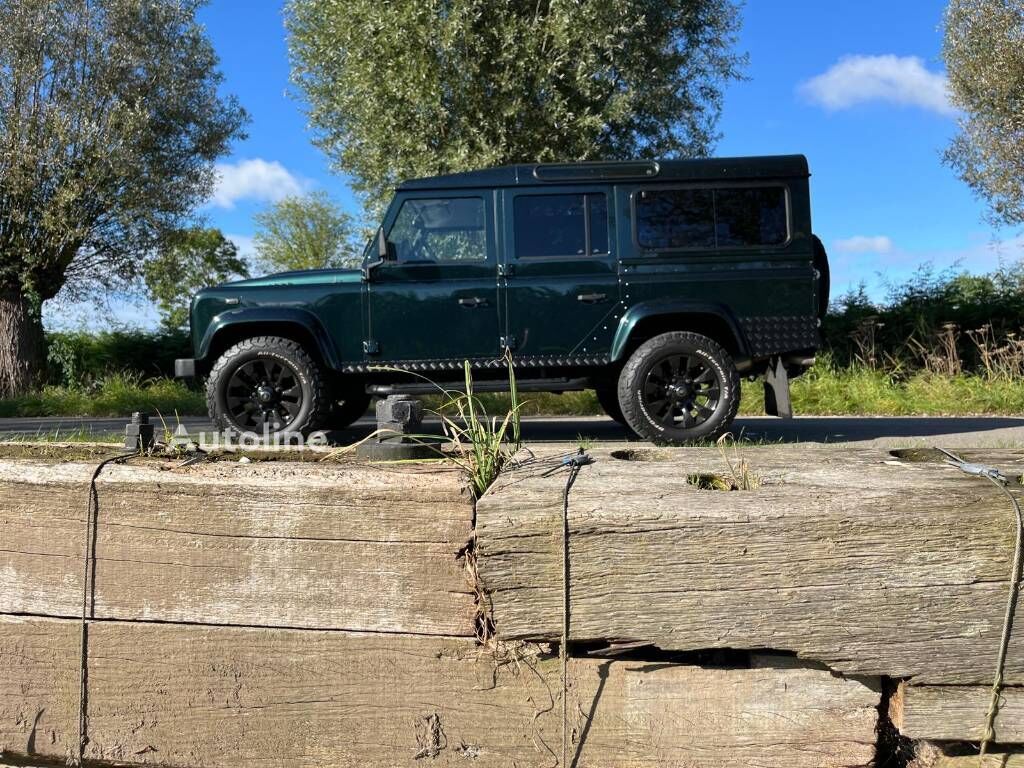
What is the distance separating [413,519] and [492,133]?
11409 mm

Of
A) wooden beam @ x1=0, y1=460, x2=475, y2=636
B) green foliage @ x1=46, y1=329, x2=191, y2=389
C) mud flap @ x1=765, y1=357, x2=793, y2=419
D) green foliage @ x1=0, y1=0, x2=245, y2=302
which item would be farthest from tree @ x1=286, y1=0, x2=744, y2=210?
wooden beam @ x1=0, y1=460, x2=475, y2=636

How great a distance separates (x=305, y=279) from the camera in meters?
5.78

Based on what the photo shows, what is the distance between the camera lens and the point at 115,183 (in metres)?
14.1

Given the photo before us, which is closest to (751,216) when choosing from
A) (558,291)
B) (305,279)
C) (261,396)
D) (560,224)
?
(560,224)

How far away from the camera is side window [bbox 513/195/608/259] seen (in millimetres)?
5801

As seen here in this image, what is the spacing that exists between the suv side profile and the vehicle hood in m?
0.01

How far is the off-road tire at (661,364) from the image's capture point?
530 cm

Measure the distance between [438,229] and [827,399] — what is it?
6.54 m

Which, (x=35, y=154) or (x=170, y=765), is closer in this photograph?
(x=170, y=765)

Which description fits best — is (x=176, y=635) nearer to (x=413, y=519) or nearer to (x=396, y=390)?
(x=413, y=519)

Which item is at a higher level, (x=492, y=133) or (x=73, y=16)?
(x=73, y=16)

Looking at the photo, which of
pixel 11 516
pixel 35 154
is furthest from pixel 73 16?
pixel 11 516

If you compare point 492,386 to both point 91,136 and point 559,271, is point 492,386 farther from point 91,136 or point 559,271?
point 91,136

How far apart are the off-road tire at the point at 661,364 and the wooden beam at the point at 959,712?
3.78 meters
